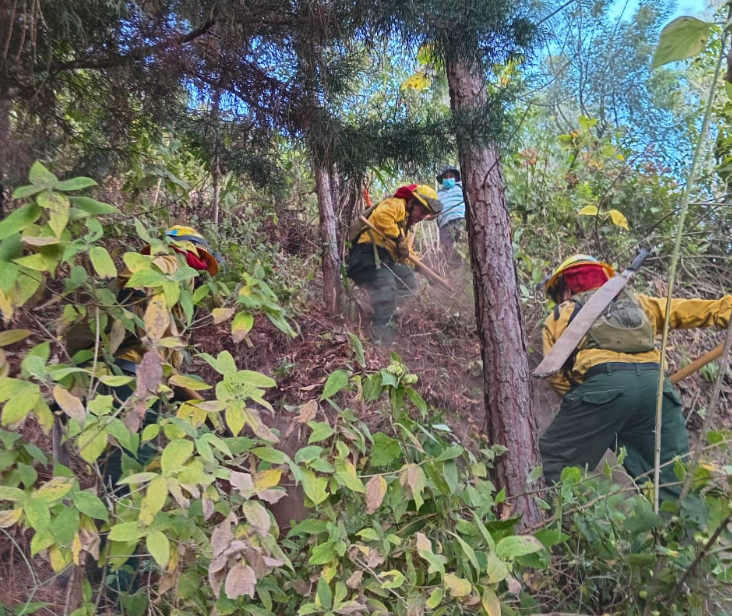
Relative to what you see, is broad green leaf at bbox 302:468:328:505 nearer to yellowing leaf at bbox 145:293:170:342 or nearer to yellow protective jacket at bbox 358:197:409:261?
yellowing leaf at bbox 145:293:170:342

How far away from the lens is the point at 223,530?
1326 millimetres

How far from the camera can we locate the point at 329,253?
5.66 m

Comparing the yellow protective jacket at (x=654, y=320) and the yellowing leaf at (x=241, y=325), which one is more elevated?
the yellowing leaf at (x=241, y=325)

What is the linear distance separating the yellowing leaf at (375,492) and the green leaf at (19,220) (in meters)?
1.10

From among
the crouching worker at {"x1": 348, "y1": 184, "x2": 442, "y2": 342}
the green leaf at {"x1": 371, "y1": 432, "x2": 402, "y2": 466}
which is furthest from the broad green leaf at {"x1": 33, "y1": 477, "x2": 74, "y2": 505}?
the crouching worker at {"x1": 348, "y1": 184, "x2": 442, "y2": 342}

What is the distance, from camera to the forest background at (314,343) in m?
1.41

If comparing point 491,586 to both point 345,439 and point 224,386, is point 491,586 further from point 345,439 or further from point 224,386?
point 224,386

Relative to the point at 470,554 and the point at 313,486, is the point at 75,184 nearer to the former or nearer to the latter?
the point at 313,486

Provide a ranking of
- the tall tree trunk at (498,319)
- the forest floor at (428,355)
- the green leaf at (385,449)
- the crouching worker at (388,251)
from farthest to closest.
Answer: the crouching worker at (388,251) < the forest floor at (428,355) < the tall tree trunk at (498,319) < the green leaf at (385,449)

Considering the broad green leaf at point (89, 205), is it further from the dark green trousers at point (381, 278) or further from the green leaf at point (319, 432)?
the dark green trousers at point (381, 278)

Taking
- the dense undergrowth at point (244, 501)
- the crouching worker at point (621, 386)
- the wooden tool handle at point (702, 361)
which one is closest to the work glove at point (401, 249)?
the crouching worker at point (621, 386)

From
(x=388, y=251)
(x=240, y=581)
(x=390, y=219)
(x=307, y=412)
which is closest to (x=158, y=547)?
(x=240, y=581)

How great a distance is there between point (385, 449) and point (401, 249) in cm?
416

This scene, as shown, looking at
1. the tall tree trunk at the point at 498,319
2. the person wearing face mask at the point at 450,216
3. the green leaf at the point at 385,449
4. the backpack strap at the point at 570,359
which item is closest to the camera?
the green leaf at the point at 385,449
